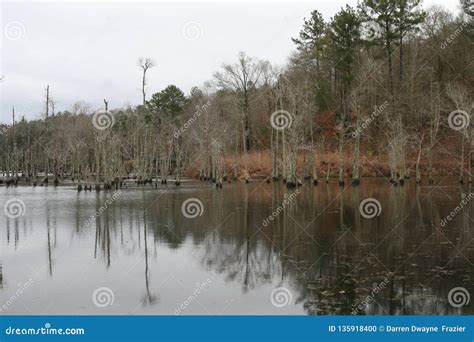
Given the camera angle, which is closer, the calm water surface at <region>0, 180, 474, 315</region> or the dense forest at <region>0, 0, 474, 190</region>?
the calm water surface at <region>0, 180, 474, 315</region>

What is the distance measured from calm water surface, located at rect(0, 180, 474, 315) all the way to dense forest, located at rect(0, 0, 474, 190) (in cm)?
2209

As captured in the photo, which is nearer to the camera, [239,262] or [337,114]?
[239,262]

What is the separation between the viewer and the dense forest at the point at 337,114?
47.3 meters

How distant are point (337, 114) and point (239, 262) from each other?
53.8 meters

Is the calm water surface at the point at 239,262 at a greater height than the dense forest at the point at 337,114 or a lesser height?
lesser

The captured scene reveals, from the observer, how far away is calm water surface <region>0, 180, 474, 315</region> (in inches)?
356

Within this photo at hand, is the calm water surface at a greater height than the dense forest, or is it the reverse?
the dense forest

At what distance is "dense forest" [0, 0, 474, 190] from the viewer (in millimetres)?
47312

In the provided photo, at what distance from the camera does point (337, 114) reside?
63.9 m

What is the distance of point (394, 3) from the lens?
51.5 m

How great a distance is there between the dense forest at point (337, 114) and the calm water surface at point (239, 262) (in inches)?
870

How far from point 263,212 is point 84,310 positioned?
1506 centimetres

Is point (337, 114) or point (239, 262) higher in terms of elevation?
point (337, 114)

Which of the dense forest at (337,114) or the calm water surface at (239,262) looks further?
the dense forest at (337,114)
